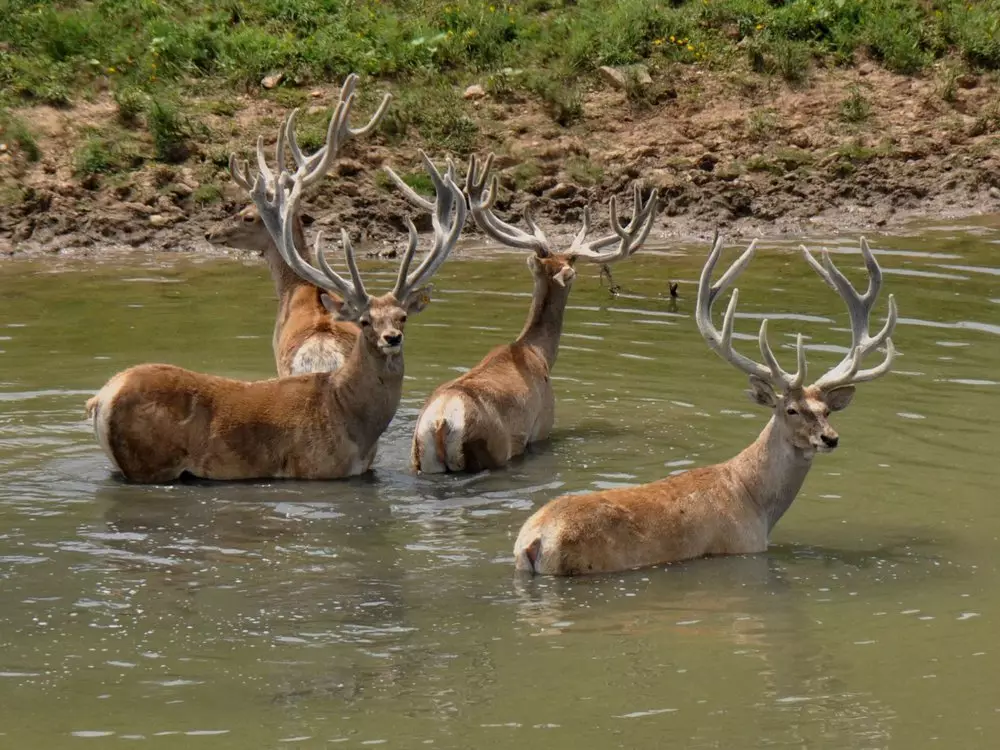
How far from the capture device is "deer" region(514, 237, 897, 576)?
816cm

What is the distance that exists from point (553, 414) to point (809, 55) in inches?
430

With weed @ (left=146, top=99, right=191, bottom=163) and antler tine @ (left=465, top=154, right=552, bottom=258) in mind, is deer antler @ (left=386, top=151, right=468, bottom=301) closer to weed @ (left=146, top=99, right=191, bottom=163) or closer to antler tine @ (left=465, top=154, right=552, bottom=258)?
antler tine @ (left=465, top=154, right=552, bottom=258)

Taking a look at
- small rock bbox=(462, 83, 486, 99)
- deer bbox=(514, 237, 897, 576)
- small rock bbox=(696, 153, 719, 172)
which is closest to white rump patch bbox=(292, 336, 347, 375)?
deer bbox=(514, 237, 897, 576)

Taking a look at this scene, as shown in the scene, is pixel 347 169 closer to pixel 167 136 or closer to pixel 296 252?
pixel 167 136

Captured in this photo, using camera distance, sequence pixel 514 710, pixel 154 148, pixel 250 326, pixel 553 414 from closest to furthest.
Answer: pixel 514 710, pixel 553 414, pixel 250 326, pixel 154 148

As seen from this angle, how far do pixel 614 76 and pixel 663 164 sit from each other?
1.74 metres

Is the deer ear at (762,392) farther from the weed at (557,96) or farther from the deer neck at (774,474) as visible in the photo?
the weed at (557,96)

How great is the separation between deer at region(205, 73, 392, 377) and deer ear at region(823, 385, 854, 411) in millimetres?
3002

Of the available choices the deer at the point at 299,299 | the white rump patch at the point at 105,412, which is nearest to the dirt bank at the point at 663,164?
the deer at the point at 299,299

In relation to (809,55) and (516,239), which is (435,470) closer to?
(516,239)

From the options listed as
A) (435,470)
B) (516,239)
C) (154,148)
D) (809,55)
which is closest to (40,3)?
(154,148)

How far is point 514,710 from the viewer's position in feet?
21.4

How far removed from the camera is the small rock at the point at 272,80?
66.0ft

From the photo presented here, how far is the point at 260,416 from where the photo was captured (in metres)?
10.2
